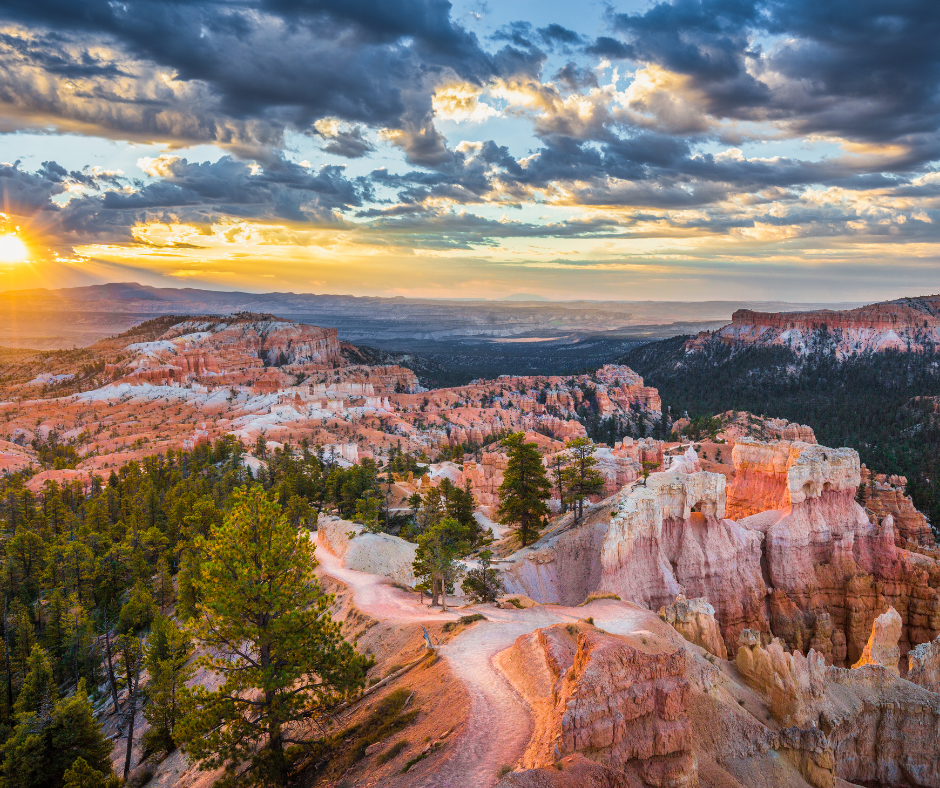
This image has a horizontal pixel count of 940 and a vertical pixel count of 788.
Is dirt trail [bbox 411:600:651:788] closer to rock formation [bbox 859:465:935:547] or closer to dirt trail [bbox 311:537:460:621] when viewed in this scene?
dirt trail [bbox 311:537:460:621]

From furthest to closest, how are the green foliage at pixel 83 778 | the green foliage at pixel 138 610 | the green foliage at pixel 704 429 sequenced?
the green foliage at pixel 704 429 < the green foliage at pixel 138 610 < the green foliage at pixel 83 778

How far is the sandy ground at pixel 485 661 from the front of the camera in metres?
13.1

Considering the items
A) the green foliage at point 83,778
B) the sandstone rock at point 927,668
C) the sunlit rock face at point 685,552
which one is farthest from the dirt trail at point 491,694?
the green foliage at point 83,778

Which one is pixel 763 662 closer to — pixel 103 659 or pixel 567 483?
pixel 567 483

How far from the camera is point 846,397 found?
136 metres

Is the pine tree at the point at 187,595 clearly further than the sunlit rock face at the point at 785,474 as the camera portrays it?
No

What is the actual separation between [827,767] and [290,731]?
16401 millimetres

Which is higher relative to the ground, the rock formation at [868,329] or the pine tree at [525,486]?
the rock formation at [868,329]

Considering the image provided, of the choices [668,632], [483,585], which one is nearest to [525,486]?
[483,585]

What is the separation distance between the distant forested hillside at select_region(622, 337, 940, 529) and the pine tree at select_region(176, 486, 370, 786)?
226 feet

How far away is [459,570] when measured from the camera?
31.6 m

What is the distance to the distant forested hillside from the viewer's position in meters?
86.2

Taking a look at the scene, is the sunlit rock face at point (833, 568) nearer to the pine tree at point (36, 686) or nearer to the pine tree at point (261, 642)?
the pine tree at point (261, 642)

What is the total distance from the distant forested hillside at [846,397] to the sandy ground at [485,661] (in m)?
57.8
